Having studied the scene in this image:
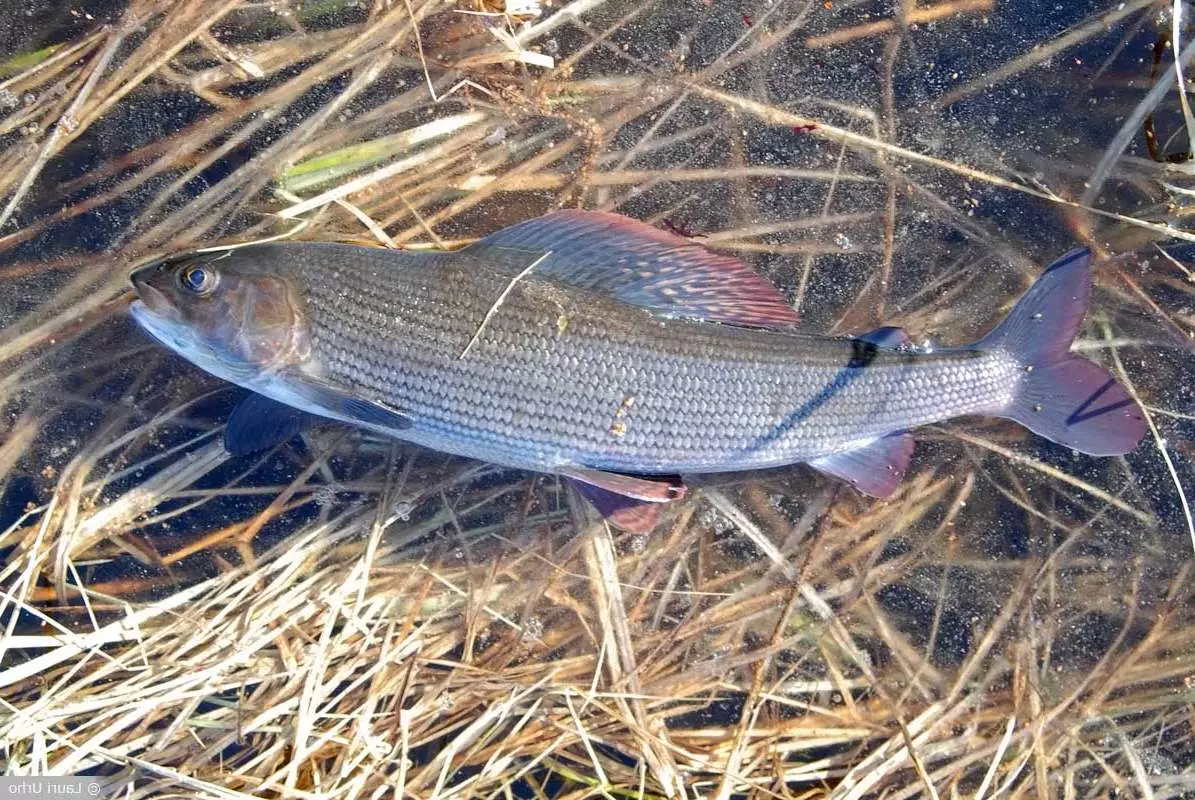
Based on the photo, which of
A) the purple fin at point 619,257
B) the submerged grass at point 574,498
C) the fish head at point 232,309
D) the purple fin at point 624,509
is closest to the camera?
the fish head at point 232,309

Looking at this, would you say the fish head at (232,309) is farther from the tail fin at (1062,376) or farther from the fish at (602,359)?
the tail fin at (1062,376)

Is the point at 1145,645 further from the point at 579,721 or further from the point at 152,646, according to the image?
the point at 152,646

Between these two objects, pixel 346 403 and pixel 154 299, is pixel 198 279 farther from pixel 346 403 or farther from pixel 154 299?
pixel 346 403

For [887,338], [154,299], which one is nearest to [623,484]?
[887,338]

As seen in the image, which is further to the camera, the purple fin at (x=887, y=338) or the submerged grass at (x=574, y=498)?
the submerged grass at (x=574, y=498)

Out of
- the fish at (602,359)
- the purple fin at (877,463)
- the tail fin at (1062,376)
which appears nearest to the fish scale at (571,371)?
the fish at (602,359)

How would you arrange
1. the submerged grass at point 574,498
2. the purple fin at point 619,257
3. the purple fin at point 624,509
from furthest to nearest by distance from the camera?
the submerged grass at point 574,498 < the purple fin at point 624,509 < the purple fin at point 619,257

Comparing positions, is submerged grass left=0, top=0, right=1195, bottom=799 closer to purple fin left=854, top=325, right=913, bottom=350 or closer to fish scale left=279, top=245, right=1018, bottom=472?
purple fin left=854, top=325, right=913, bottom=350

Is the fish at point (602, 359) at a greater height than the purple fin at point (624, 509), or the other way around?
the fish at point (602, 359)
